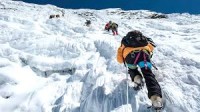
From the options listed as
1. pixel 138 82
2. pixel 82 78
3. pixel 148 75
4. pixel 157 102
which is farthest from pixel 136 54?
pixel 82 78

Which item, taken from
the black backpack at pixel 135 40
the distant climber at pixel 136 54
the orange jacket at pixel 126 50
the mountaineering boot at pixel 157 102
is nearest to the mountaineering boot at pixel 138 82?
the distant climber at pixel 136 54

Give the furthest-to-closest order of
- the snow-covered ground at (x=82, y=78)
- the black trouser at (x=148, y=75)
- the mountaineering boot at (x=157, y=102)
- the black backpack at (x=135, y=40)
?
1. the black backpack at (x=135, y=40)
2. the snow-covered ground at (x=82, y=78)
3. the black trouser at (x=148, y=75)
4. the mountaineering boot at (x=157, y=102)

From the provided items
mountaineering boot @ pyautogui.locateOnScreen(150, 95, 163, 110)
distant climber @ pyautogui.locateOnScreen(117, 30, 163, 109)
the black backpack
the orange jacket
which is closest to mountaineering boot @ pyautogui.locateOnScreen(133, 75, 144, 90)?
distant climber @ pyautogui.locateOnScreen(117, 30, 163, 109)

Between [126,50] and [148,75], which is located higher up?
[126,50]

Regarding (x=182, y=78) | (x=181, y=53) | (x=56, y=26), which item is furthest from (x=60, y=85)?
(x=56, y=26)

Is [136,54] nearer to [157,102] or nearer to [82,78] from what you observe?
[157,102]

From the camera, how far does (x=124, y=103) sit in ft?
22.3

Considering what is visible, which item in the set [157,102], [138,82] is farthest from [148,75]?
[157,102]

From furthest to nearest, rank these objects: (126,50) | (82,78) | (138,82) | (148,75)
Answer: (82,78) < (126,50) < (138,82) < (148,75)

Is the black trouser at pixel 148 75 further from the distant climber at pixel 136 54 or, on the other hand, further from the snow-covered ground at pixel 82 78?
the snow-covered ground at pixel 82 78

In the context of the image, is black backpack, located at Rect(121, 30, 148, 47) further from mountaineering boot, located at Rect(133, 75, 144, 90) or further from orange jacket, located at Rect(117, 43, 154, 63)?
mountaineering boot, located at Rect(133, 75, 144, 90)

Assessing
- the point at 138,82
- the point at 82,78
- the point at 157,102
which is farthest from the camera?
the point at 82,78

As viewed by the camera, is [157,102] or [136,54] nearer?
[157,102]

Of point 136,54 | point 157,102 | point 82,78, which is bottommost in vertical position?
point 82,78
